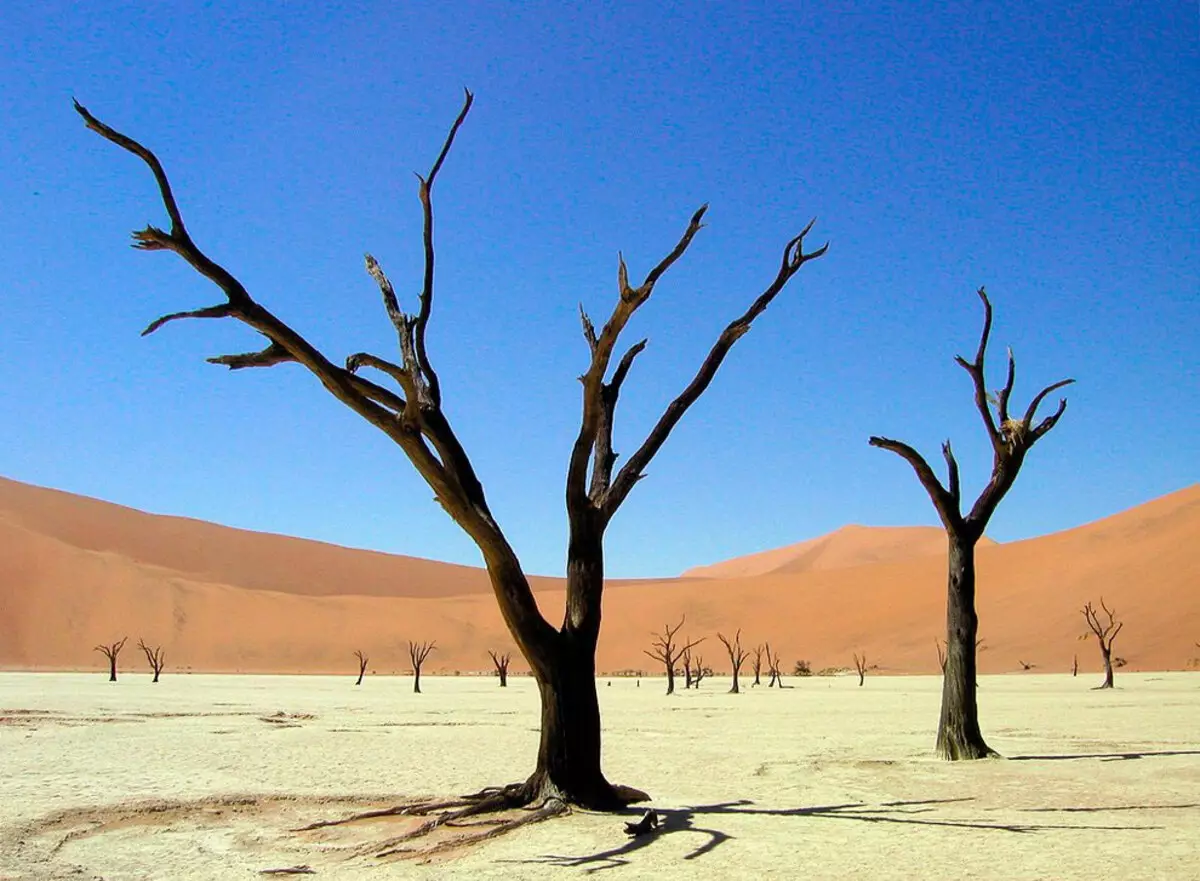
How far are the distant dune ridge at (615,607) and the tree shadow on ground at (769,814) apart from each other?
49.1 metres

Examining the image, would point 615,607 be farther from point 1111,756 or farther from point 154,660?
point 1111,756

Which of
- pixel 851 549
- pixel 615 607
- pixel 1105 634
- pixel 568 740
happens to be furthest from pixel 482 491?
pixel 851 549

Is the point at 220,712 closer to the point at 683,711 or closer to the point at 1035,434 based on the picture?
the point at 683,711

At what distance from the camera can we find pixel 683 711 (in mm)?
27109

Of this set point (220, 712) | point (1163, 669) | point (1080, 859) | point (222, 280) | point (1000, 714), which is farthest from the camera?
point (1163, 669)

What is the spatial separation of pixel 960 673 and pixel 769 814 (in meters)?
5.54

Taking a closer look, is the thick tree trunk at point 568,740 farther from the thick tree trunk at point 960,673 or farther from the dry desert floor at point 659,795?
the thick tree trunk at point 960,673

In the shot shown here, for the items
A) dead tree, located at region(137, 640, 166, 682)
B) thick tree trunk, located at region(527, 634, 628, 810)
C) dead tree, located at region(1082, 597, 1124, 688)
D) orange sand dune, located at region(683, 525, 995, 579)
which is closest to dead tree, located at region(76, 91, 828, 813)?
thick tree trunk, located at region(527, 634, 628, 810)

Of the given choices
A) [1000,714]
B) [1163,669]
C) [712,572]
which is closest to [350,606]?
[1163,669]

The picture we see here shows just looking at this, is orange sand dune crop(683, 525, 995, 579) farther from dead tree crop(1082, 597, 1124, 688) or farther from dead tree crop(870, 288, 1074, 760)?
dead tree crop(870, 288, 1074, 760)

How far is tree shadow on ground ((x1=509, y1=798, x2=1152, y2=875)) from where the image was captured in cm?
754

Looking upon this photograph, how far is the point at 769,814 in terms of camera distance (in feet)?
31.2

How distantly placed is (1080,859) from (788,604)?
259ft

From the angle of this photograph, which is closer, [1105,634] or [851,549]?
[1105,634]
